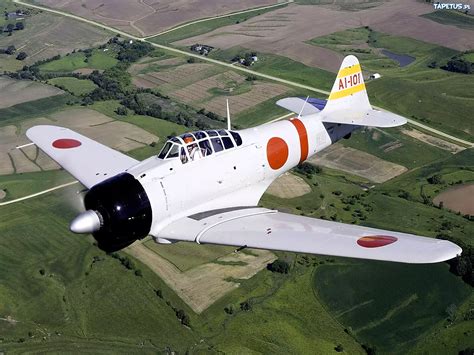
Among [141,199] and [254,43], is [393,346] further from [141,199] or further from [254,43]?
[254,43]

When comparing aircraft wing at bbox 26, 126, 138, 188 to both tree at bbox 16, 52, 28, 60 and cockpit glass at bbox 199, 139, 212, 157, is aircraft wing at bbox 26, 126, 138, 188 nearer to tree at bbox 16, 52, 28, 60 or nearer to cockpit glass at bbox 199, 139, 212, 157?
cockpit glass at bbox 199, 139, 212, 157

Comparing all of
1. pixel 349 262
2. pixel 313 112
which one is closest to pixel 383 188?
pixel 349 262

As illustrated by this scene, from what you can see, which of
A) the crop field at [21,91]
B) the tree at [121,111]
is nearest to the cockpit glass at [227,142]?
the tree at [121,111]

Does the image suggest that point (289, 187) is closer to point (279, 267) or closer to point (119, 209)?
point (279, 267)

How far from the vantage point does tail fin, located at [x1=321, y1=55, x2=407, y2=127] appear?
27.0m

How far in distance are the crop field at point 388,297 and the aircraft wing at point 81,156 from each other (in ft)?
56.4

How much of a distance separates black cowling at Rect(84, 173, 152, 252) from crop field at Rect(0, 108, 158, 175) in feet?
116

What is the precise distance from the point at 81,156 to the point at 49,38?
83518 millimetres

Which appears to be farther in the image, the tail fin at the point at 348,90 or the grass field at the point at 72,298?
the grass field at the point at 72,298

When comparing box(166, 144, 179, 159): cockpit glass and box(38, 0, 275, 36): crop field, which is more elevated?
box(38, 0, 275, 36): crop field

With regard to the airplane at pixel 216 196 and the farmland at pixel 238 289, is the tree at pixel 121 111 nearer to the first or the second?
the farmland at pixel 238 289

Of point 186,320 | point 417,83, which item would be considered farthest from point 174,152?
point 417,83

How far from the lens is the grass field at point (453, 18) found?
97438 millimetres

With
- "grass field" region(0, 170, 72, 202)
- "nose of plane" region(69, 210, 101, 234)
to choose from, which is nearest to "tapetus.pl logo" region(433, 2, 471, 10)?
"grass field" region(0, 170, 72, 202)
